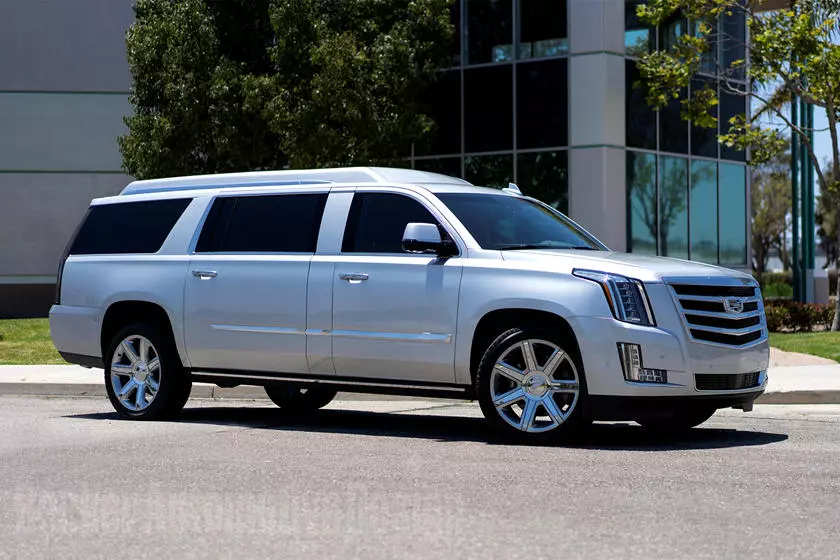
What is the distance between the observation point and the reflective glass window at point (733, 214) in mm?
28938

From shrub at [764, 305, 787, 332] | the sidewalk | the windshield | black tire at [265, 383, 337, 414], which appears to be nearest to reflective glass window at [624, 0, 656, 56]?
shrub at [764, 305, 787, 332]

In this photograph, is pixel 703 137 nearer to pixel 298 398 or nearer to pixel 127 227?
pixel 298 398

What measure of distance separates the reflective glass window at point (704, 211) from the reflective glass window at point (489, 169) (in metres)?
4.28

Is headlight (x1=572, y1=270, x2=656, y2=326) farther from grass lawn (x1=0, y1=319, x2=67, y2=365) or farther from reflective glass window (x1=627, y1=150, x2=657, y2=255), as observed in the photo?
reflective glass window (x1=627, y1=150, x2=657, y2=255)

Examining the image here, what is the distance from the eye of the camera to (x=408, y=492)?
24.5ft

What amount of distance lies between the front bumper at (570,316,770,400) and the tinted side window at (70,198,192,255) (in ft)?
13.8

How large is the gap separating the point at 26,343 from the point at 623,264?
1558 centimetres

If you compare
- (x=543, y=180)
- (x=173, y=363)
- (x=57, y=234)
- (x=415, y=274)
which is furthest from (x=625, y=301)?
(x=57, y=234)

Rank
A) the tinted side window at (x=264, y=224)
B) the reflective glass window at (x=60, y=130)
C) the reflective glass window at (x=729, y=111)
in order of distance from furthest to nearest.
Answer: the reflective glass window at (x=60, y=130) → the reflective glass window at (x=729, y=111) → the tinted side window at (x=264, y=224)

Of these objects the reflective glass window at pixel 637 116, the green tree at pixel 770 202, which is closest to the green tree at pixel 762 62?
the reflective glass window at pixel 637 116

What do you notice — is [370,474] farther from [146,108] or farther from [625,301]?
[146,108]

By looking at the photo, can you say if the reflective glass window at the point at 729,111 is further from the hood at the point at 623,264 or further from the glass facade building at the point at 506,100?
the hood at the point at 623,264

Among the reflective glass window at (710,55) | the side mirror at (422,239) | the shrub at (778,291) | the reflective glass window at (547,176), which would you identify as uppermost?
the reflective glass window at (710,55)

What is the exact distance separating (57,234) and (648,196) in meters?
13.7
